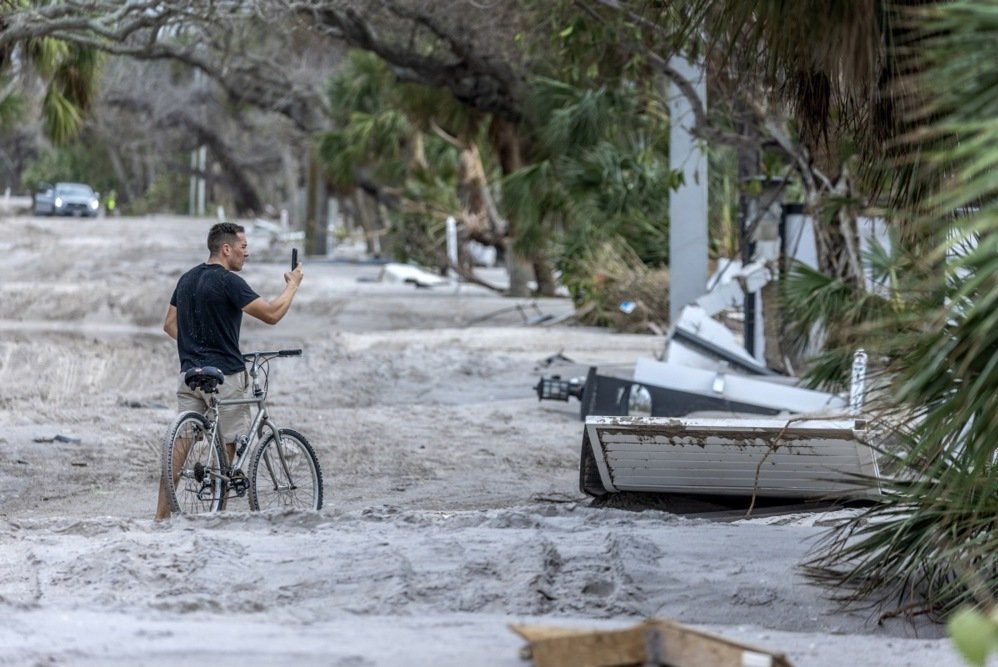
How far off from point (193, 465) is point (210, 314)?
0.82 metres

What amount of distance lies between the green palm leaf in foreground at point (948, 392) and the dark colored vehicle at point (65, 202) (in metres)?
55.7

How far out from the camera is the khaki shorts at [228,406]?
870cm

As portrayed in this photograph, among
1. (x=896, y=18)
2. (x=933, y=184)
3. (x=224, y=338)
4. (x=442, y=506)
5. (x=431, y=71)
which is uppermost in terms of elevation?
(x=431, y=71)

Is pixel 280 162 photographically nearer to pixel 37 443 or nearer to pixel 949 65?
pixel 37 443

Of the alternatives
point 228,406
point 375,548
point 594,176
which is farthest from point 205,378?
point 594,176

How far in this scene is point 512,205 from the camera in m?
25.5

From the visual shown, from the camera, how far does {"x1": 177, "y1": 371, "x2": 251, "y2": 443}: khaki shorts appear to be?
8703 mm

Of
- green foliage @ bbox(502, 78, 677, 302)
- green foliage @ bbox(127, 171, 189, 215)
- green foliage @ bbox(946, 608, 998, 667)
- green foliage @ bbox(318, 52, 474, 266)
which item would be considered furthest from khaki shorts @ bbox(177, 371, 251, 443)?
green foliage @ bbox(127, 171, 189, 215)

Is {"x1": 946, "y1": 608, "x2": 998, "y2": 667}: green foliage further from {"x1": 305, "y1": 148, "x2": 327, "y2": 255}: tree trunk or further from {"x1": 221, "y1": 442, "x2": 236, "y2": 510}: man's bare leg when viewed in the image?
{"x1": 305, "y1": 148, "x2": 327, "y2": 255}: tree trunk

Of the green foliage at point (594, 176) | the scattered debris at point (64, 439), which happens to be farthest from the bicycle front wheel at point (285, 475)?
the green foliage at point (594, 176)

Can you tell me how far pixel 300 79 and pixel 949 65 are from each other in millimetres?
36142

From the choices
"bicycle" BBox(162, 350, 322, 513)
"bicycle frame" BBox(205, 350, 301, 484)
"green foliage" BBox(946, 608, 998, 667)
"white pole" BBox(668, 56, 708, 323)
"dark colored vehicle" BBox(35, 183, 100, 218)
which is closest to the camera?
"green foliage" BBox(946, 608, 998, 667)

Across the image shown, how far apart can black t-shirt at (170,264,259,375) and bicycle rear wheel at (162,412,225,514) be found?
13.3 inches

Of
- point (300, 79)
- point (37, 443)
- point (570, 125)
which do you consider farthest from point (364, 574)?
point (300, 79)
